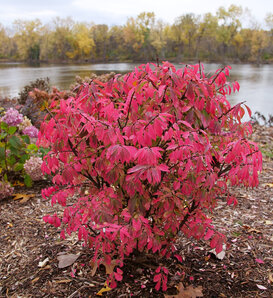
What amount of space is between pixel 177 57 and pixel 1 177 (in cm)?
6271

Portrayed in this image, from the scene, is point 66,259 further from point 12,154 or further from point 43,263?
point 12,154

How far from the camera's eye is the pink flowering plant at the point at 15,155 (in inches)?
132

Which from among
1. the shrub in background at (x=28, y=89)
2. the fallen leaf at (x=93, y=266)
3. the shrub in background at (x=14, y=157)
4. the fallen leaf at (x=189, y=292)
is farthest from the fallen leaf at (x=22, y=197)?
the shrub in background at (x=28, y=89)

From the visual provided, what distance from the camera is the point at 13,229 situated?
8.95 feet

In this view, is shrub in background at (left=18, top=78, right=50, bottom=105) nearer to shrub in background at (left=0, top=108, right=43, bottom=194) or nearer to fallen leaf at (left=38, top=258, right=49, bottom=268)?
shrub in background at (left=0, top=108, right=43, bottom=194)

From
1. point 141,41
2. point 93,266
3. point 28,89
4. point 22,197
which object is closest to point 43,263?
point 93,266

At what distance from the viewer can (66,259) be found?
2219 millimetres

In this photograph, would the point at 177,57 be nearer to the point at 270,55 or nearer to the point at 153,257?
the point at 270,55

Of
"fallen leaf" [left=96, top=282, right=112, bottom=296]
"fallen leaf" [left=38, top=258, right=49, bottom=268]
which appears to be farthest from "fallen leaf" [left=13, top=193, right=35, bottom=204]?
"fallen leaf" [left=96, top=282, right=112, bottom=296]

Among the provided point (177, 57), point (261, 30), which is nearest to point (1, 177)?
point (177, 57)

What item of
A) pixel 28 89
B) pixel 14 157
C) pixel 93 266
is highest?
pixel 28 89

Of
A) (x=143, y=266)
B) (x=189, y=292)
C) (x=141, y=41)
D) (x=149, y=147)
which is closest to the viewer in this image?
A: (x=149, y=147)

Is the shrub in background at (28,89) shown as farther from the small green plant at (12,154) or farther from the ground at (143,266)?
the ground at (143,266)

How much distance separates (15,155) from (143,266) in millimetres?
Result: 2274
